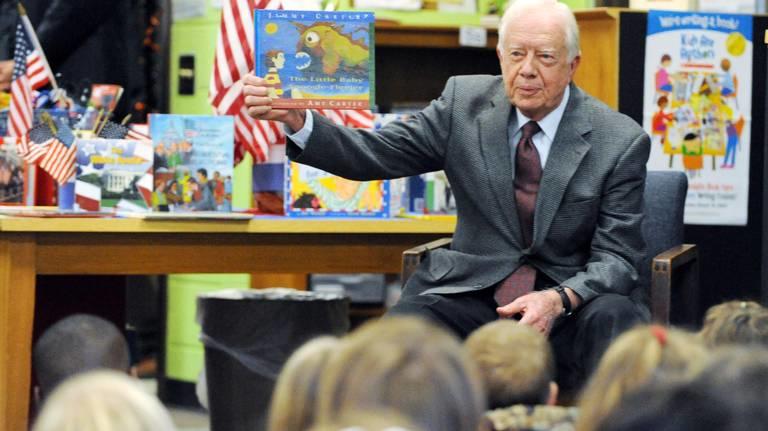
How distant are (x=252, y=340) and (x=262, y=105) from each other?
1.22m

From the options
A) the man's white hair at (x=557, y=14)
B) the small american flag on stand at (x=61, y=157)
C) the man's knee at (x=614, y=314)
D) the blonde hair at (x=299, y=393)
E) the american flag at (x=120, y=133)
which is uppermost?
the man's white hair at (x=557, y=14)

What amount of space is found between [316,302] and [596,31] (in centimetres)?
121

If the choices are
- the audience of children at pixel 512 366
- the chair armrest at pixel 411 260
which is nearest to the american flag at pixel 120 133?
the chair armrest at pixel 411 260

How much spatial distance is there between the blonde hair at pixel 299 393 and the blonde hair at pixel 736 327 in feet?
3.15

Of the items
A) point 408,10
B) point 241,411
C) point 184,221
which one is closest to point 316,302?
point 241,411

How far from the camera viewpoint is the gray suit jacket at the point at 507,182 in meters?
3.46

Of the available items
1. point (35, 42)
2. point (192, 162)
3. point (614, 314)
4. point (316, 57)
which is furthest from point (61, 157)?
point (614, 314)

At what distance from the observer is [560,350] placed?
336 cm

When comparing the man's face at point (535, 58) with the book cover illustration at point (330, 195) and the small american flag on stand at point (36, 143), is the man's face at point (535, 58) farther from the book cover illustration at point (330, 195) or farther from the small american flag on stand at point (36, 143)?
the small american flag on stand at point (36, 143)

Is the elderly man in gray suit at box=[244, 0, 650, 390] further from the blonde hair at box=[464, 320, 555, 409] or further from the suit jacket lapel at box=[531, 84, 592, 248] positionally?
the blonde hair at box=[464, 320, 555, 409]

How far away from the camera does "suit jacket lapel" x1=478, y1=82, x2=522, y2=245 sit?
11.4 ft

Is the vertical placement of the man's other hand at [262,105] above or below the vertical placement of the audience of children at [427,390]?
above

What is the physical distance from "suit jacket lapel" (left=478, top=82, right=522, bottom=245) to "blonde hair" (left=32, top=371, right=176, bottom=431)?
2.00 m

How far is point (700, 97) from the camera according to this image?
4.46 meters
